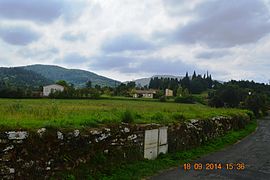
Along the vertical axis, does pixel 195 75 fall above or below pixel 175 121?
above

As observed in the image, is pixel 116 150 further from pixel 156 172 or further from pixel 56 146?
pixel 56 146

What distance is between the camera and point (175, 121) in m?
13.0

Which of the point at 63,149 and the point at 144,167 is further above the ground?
the point at 63,149

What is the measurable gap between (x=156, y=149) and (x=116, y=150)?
7.93ft

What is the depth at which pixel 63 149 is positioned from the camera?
7.39 meters

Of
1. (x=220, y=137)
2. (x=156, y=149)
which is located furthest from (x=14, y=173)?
(x=220, y=137)

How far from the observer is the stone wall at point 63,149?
634 centimetres

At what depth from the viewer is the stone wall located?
6344mm
